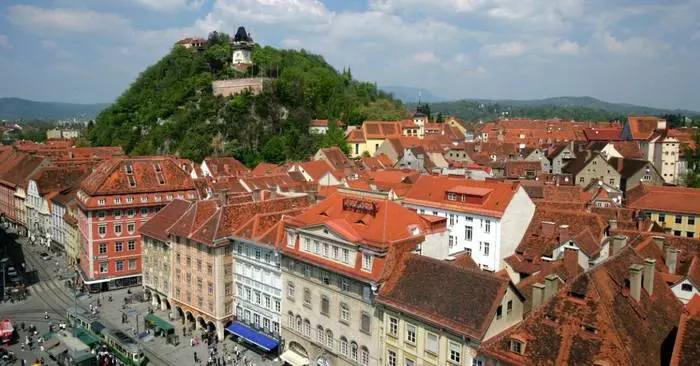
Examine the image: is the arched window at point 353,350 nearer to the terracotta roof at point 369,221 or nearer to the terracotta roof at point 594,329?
the terracotta roof at point 369,221

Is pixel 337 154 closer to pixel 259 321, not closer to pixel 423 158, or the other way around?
pixel 423 158

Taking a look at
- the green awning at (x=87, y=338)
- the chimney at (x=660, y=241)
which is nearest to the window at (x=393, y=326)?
the chimney at (x=660, y=241)

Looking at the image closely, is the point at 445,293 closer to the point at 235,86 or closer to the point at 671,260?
the point at 671,260

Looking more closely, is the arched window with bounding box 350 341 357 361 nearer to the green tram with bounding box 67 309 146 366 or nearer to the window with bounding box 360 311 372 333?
the window with bounding box 360 311 372 333

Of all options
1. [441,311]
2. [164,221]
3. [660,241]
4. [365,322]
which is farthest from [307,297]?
[660,241]

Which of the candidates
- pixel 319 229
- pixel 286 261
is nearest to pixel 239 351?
pixel 286 261

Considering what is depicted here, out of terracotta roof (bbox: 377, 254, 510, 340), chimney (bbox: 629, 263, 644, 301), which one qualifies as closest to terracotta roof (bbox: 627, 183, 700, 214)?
chimney (bbox: 629, 263, 644, 301)
